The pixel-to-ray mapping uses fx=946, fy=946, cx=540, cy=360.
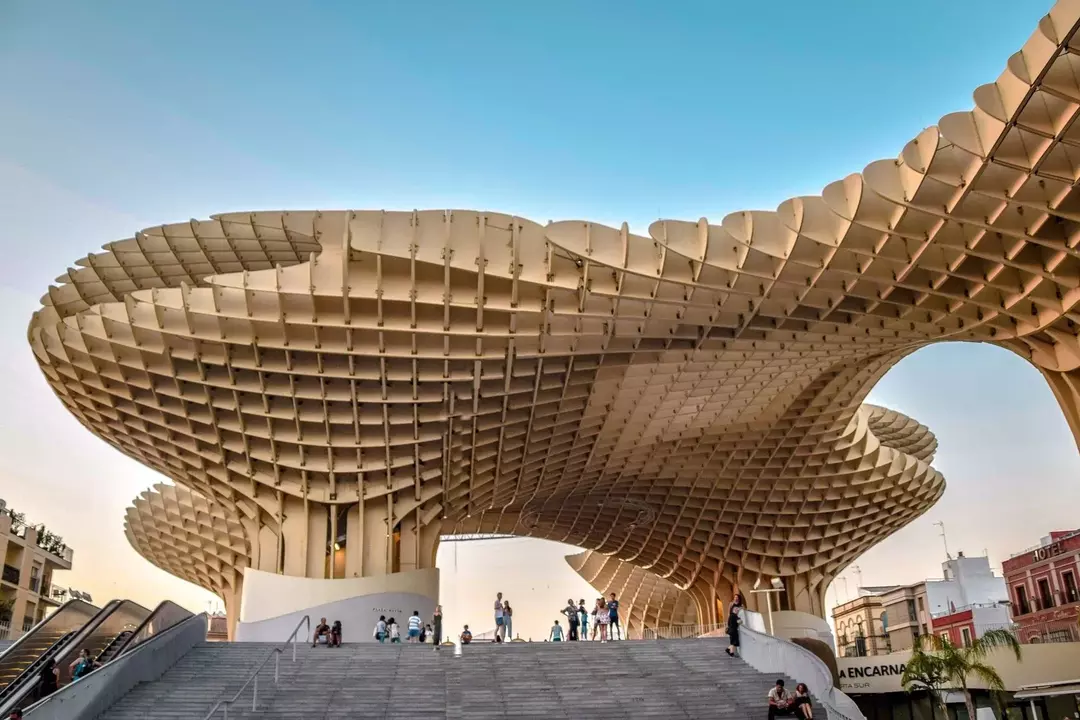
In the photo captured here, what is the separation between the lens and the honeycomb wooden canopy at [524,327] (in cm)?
2422

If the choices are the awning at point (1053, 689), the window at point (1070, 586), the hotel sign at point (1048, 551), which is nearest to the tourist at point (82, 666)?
the awning at point (1053, 689)

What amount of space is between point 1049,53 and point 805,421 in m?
27.4

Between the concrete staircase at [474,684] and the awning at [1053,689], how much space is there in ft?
35.5

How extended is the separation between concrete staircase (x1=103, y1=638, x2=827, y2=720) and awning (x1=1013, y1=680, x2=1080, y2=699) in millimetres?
10819

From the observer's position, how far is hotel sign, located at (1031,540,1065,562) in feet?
159

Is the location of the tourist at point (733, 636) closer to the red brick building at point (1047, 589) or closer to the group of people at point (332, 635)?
the group of people at point (332, 635)

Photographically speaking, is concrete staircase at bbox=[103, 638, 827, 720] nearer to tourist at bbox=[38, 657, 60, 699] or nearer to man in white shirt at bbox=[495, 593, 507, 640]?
tourist at bbox=[38, 657, 60, 699]

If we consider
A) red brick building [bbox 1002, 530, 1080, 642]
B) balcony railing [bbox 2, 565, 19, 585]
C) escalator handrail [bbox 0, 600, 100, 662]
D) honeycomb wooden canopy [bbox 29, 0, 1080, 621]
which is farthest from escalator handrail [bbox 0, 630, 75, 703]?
balcony railing [bbox 2, 565, 19, 585]

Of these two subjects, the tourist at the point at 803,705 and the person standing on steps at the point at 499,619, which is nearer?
the tourist at the point at 803,705

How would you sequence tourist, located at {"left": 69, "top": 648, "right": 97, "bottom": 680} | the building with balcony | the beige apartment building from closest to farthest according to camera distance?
tourist, located at {"left": 69, "top": 648, "right": 97, "bottom": 680}, the beige apartment building, the building with balcony

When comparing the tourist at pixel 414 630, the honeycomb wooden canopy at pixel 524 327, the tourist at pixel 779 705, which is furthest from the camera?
the tourist at pixel 414 630

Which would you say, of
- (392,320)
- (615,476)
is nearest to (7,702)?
(392,320)

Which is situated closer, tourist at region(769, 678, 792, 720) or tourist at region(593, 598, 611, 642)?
tourist at region(769, 678, 792, 720)

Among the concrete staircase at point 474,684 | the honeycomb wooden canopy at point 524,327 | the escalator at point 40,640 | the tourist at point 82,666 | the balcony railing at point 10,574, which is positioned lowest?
the concrete staircase at point 474,684
